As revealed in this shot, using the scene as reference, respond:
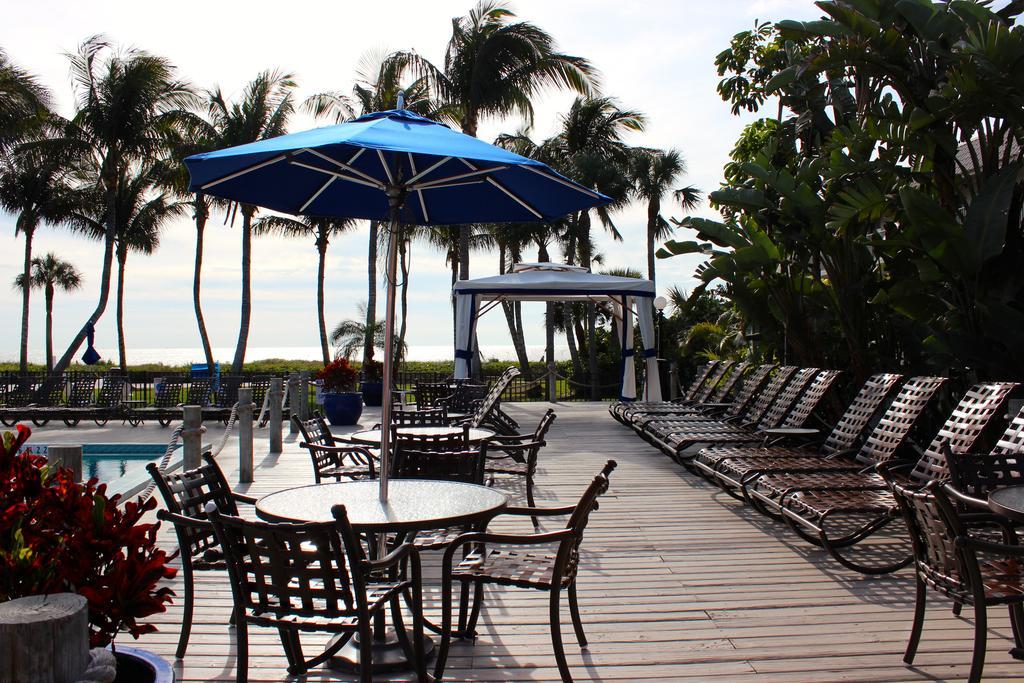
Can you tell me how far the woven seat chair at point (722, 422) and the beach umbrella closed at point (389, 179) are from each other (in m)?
4.02

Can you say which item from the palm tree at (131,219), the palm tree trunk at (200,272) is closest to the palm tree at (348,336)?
the palm tree trunk at (200,272)

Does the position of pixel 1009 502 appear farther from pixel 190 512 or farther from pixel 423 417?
pixel 423 417

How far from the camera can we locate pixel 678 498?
759 cm

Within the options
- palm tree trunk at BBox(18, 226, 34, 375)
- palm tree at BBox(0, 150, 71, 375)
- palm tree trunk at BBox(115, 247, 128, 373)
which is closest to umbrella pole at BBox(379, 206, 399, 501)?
palm tree at BBox(0, 150, 71, 375)

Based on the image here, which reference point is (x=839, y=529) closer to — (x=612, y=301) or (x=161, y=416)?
(x=612, y=301)

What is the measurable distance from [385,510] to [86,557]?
154 cm

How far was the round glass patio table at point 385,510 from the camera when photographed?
137 inches

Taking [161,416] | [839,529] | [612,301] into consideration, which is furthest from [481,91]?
[839,529]

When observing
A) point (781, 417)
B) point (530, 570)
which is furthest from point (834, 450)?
point (530, 570)

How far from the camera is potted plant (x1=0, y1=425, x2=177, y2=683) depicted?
7.47 ft

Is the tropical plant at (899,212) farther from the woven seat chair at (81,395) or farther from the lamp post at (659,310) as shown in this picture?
the woven seat chair at (81,395)

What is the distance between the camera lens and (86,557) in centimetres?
229

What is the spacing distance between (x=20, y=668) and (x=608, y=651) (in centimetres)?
253

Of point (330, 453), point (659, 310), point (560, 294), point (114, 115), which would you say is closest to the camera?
point (330, 453)
